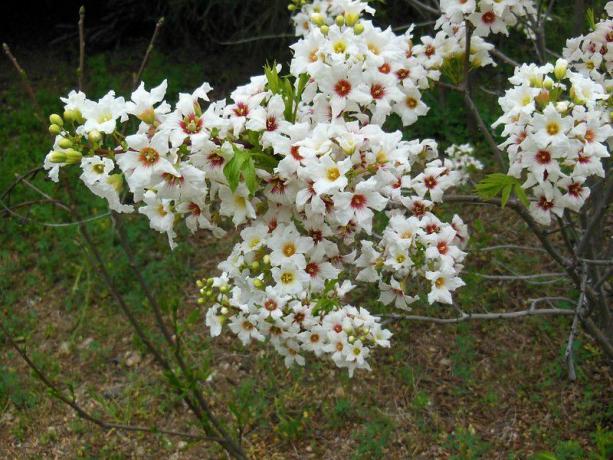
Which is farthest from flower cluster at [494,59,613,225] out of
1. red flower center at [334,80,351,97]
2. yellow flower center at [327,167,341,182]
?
yellow flower center at [327,167,341,182]

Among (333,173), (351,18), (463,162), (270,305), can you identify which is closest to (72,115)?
(333,173)

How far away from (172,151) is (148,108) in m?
0.14

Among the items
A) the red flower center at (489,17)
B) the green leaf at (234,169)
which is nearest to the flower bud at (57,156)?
the green leaf at (234,169)

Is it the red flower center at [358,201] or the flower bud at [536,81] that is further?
the flower bud at [536,81]

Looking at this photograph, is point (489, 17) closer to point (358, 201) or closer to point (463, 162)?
point (358, 201)

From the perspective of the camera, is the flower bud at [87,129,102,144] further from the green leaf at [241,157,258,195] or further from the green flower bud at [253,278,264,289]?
the green flower bud at [253,278,264,289]

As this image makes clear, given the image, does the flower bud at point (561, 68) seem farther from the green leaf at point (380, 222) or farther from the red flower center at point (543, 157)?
the green leaf at point (380, 222)

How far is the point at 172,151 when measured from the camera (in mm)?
1675

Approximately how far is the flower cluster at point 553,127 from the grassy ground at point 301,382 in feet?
5.30

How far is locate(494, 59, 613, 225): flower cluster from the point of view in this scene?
195 centimetres

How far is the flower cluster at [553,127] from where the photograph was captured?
195cm

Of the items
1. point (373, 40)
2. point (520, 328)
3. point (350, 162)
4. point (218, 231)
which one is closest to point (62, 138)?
point (218, 231)

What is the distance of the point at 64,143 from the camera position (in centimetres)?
169

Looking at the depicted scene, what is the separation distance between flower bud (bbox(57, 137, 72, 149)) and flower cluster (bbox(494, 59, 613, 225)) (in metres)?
1.26
